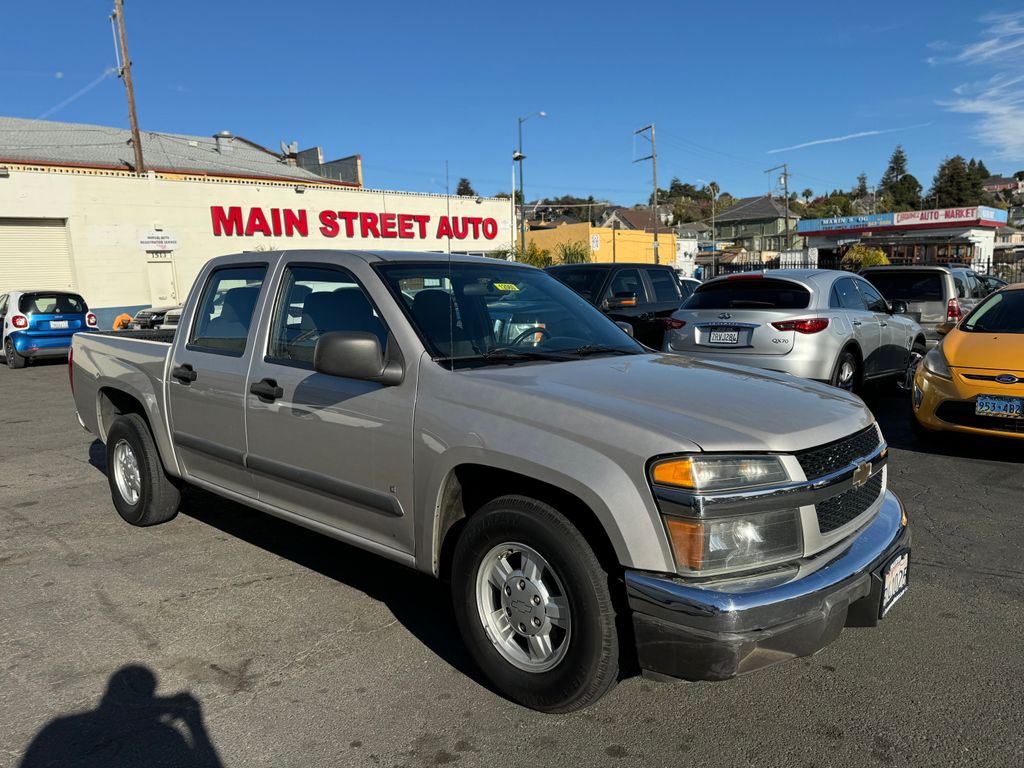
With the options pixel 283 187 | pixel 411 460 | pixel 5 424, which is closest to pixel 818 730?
pixel 411 460

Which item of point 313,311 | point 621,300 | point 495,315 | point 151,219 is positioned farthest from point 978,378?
point 151,219

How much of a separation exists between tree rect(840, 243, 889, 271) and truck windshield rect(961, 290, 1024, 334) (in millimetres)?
37884

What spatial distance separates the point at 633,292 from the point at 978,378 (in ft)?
15.8

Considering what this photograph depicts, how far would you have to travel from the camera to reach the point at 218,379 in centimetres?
415

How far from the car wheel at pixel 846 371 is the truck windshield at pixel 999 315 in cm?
127

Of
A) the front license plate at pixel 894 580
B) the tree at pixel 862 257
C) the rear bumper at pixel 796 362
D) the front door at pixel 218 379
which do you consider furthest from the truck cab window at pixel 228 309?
the tree at pixel 862 257

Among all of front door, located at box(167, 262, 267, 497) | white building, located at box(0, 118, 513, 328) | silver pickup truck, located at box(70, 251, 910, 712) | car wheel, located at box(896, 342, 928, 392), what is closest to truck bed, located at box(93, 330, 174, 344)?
front door, located at box(167, 262, 267, 497)

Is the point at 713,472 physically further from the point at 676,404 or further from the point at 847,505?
the point at 847,505

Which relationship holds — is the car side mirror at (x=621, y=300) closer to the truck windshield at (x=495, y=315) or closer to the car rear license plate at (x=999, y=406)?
the car rear license plate at (x=999, y=406)

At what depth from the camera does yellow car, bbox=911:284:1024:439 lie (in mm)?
6031

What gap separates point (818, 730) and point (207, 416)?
3417 mm

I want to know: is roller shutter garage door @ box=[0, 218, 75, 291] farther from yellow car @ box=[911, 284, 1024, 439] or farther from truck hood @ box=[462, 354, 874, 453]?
truck hood @ box=[462, 354, 874, 453]

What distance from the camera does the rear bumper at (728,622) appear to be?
235cm

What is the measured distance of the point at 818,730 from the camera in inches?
107
